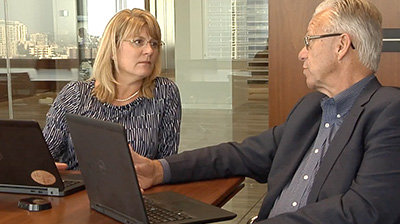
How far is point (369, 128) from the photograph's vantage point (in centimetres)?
210

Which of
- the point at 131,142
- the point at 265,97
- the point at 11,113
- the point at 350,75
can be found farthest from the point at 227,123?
the point at 350,75

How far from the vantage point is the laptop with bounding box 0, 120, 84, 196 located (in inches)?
88.1

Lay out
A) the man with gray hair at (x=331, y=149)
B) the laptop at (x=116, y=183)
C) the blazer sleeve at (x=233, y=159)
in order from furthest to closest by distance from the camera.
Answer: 1. the blazer sleeve at (x=233, y=159)
2. the man with gray hair at (x=331, y=149)
3. the laptop at (x=116, y=183)

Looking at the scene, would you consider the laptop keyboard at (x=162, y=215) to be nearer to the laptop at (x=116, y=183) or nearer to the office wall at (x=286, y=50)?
the laptop at (x=116, y=183)

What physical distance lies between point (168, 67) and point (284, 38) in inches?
56.1

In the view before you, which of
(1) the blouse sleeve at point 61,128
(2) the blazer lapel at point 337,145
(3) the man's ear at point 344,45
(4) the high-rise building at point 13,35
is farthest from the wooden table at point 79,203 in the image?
(4) the high-rise building at point 13,35

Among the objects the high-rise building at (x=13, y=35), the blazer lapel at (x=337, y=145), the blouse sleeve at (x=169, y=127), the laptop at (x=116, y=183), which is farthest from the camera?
the high-rise building at (x=13, y=35)

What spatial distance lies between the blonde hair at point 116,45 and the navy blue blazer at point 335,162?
732 millimetres

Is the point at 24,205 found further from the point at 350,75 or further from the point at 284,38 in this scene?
the point at 284,38

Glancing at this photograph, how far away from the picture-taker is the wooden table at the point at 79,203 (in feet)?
6.75

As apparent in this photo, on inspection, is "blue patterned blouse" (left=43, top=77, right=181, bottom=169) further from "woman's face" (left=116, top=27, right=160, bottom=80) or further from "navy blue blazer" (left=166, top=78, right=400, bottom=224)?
"navy blue blazer" (left=166, top=78, right=400, bottom=224)

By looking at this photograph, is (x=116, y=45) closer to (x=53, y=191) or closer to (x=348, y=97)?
(x=53, y=191)

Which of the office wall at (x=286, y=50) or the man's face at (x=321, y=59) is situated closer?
the man's face at (x=321, y=59)

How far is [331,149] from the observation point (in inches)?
85.0
